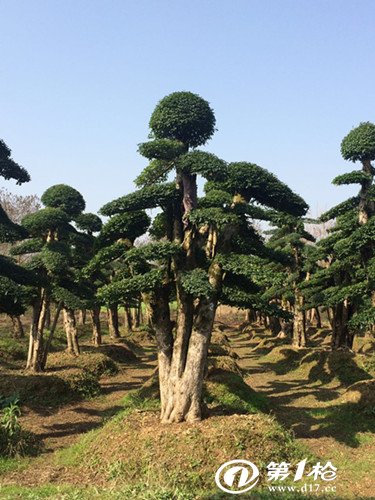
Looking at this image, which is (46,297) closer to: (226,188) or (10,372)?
(10,372)

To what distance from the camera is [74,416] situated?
15055 mm

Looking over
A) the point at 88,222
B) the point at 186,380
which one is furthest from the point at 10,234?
the point at 88,222

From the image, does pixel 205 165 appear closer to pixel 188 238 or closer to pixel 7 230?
pixel 188 238

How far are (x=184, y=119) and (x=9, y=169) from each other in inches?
246

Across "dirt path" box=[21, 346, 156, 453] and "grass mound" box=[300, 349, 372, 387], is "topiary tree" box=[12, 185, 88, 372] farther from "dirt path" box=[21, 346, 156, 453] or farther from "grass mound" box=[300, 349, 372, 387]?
"grass mound" box=[300, 349, 372, 387]

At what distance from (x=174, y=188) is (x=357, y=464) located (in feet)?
27.5

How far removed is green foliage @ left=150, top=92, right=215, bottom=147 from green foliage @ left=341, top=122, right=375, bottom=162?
30.0ft

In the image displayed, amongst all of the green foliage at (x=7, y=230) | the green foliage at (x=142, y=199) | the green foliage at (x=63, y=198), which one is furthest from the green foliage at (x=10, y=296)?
the green foliage at (x=63, y=198)

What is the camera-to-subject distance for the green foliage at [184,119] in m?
12.3

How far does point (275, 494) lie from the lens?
335 inches

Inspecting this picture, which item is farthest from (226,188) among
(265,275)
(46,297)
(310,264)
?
(310,264)

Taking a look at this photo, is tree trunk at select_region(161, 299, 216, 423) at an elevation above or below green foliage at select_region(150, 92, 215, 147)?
below

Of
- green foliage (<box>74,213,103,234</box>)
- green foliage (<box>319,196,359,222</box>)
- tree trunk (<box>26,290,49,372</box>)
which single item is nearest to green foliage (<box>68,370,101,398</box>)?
tree trunk (<box>26,290,49,372</box>)

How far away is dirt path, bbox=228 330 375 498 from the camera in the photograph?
9.95 meters
